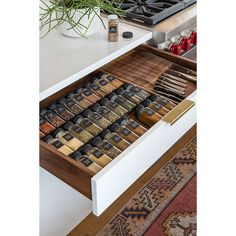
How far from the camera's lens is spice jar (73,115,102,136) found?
105cm

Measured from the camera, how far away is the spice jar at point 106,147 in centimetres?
97

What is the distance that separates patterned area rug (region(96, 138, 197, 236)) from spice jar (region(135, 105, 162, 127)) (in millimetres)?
693

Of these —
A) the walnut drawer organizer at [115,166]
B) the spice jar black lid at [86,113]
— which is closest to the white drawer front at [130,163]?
the walnut drawer organizer at [115,166]

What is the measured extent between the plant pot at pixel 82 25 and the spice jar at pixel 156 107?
0.29 metres

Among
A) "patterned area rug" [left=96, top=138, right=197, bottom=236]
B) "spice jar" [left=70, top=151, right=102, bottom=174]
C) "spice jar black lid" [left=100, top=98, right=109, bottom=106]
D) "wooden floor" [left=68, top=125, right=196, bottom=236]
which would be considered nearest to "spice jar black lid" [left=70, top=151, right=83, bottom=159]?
"spice jar" [left=70, top=151, right=102, bottom=174]

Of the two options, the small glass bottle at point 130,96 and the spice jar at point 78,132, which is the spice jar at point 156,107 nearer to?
the small glass bottle at point 130,96

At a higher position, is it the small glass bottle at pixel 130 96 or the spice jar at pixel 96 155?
the small glass bottle at pixel 130 96

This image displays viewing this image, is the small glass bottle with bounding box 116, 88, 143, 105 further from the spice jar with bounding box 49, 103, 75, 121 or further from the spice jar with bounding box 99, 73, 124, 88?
the spice jar with bounding box 49, 103, 75, 121

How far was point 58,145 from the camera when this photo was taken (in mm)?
982

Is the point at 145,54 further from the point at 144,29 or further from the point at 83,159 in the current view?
the point at 83,159

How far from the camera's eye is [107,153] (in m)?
0.97
